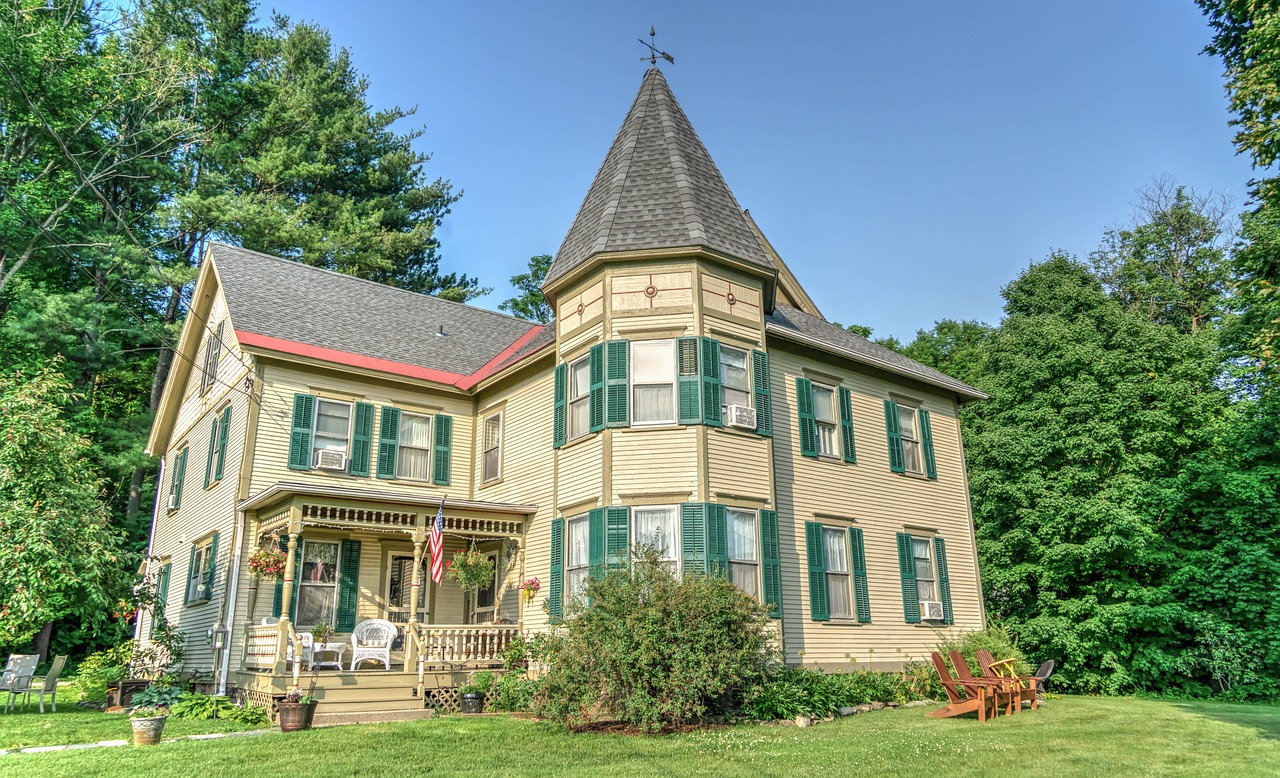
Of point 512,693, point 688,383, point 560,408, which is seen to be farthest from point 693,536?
point 512,693

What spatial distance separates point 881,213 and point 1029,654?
449 inches

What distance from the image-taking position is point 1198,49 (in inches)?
627

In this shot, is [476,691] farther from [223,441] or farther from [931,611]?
[931,611]

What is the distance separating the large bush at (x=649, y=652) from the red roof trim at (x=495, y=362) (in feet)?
25.7

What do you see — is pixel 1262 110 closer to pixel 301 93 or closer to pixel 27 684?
pixel 27 684

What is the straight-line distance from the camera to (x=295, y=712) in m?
10.8

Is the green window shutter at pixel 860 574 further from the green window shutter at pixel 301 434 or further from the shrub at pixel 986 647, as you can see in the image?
the green window shutter at pixel 301 434

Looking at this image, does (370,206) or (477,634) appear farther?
(370,206)

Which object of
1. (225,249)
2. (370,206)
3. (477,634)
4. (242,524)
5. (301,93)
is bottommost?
(477,634)

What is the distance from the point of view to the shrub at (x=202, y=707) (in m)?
12.7

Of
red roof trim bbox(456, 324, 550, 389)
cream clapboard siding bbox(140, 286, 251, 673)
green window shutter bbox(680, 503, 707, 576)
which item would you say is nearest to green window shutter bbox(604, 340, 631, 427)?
green window shutter bbox(680, 503, 707, 576)

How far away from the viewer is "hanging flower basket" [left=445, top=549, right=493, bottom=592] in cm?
1473

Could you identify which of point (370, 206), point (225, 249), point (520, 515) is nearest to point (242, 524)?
point (520, 515)

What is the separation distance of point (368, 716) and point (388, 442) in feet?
20.3
